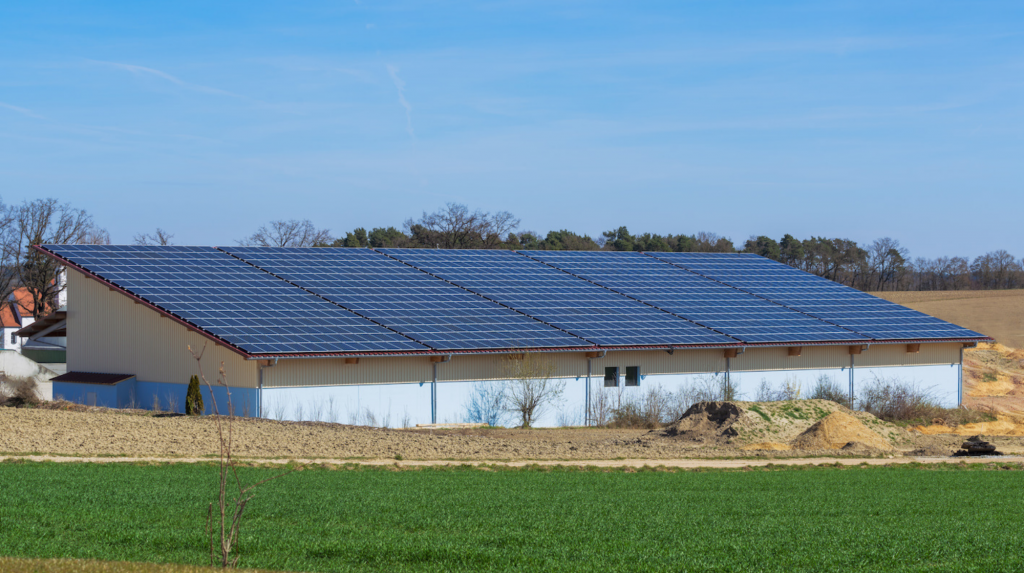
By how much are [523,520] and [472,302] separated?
2459cm

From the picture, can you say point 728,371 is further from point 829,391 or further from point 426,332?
point 426,332

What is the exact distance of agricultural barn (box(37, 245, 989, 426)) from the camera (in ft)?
105

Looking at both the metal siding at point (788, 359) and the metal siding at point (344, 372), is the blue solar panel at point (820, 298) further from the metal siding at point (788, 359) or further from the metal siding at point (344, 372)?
the metal siding at point (344, 372)

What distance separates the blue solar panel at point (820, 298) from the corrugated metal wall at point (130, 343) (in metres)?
26.6

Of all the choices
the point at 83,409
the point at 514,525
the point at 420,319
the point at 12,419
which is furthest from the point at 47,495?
the point at 420,319

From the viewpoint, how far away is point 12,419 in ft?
92.7

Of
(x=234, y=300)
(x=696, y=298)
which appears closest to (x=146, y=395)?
(x=234, y=300)

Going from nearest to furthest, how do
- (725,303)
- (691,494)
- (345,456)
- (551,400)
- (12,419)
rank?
(691,494) → (345,456) → (12,419) → (551,400) → (725,303)

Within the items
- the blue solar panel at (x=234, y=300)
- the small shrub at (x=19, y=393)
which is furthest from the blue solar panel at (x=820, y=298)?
the small shrub at (x=19, y=393)

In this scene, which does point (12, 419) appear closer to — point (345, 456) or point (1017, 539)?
point (345, 456)

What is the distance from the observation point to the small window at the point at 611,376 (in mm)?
37062

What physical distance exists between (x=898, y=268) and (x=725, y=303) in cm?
9029

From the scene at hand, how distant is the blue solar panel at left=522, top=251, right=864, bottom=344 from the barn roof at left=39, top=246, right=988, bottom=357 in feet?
0.31

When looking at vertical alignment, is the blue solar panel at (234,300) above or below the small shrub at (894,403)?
above
